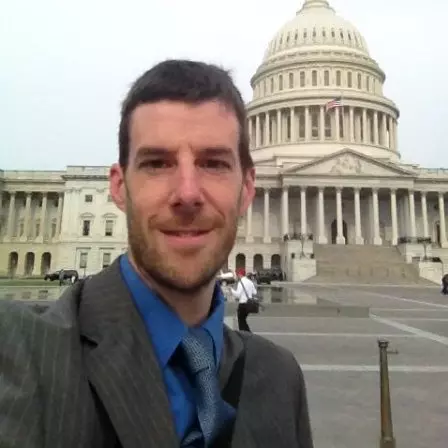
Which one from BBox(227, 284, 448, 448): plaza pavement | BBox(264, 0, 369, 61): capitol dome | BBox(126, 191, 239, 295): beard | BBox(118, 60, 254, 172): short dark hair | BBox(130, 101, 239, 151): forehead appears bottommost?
BBox(227, 284, 448, 448): plaza pavement

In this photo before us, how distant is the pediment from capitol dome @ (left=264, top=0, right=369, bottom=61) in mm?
30252

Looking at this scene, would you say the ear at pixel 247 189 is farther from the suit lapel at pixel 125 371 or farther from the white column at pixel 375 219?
the white column at pixel 375 219

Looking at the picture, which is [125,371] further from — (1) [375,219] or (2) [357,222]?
(1) [375,219]

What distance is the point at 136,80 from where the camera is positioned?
1.87 metres

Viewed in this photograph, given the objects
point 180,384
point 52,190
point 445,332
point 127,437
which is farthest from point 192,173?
point 52,190

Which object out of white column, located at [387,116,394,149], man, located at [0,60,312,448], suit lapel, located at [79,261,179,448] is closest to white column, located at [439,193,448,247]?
white column, located at [387,116,394,149]

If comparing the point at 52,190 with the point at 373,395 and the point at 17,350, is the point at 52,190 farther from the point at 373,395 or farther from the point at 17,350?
the point at 17,350

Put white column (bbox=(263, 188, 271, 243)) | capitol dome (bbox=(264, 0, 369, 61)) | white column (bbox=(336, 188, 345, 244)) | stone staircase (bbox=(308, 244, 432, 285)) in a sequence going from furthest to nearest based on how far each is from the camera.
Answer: capitol dome (bbox=(264, 0, 369, 61)) → white column (bbox=(263, 188, 271, 243)) → white column (bbox=(336, 188, 345, 244)) → stone staircase (bbox=(308, 244, 432, 285))

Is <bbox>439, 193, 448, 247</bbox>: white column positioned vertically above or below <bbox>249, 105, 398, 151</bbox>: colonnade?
below

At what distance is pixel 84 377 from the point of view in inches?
54.1

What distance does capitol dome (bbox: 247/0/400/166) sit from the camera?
268 ft

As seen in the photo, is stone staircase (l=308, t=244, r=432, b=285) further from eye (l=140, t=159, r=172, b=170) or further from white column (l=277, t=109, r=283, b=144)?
eye (l=140, t=159, r=172, b=170)

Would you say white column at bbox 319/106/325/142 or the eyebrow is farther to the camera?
white column at bbox 319/106/325/142

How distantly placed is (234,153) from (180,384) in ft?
2.84
